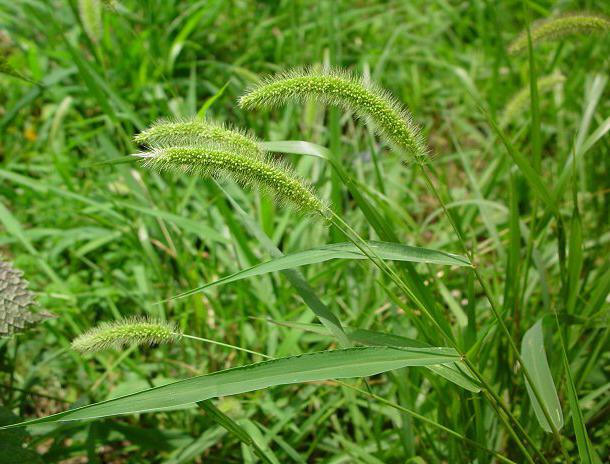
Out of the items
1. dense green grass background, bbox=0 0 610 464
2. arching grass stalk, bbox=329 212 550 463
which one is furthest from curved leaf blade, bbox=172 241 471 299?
dense green grass background, bbox=0 0 610 464

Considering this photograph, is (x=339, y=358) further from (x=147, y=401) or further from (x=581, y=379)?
(x=581, y=379)

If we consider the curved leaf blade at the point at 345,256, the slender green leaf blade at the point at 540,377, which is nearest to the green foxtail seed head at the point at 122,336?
the curved leaf blade at the point at 345,256

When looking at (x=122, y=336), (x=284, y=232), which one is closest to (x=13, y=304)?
(x=122, y=336)

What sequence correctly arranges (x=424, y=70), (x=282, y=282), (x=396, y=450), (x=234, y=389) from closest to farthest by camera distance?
1. (x=234, y=389)
2. (x=396, y=450)
3. (x=282, y=282)
4. (x=424, y=70)

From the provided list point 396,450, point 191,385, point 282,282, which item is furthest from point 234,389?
point 282,282

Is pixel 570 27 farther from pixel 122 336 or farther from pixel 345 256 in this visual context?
pixel 122 336

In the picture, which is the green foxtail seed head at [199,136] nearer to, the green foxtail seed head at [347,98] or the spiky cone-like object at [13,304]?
the green foxtail seed head at [347,98]
